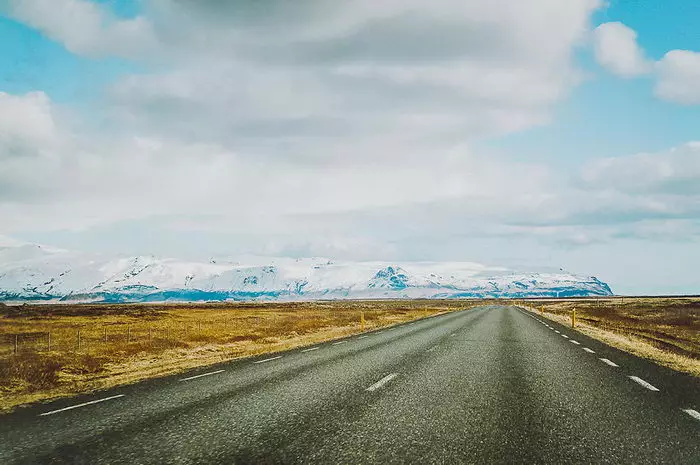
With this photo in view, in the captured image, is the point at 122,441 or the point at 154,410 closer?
the point at 122,441

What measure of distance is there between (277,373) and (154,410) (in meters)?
4.29

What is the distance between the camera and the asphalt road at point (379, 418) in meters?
5.70

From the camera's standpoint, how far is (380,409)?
7.90 metres

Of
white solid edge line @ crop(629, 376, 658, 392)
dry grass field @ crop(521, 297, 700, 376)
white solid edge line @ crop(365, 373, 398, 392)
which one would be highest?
white solid edge line @ crop(365, 373, 398, 392)

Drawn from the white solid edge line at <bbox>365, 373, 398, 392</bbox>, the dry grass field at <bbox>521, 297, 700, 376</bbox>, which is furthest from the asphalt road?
the dry grass field at <bbox>521, 297, 700, 376</bbox>

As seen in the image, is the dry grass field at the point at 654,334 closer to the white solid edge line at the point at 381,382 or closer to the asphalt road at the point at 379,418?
the asphalt road at the point at 379,418

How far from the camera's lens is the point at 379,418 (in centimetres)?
729

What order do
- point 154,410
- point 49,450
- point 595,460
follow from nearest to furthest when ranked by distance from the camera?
point 595,460
point 49,450
point 154,410

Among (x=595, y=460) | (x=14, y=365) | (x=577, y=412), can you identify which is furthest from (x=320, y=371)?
(x=14, y=365)

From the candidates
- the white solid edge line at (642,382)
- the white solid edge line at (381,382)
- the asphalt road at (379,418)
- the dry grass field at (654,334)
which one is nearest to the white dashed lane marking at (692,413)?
the asphalt road at (379,418)

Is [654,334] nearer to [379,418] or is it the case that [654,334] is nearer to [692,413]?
[692,413]

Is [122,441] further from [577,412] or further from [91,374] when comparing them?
[91,374]

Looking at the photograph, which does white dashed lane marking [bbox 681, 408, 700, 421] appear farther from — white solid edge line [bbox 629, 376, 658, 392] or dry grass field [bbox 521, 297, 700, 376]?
dry grass field [bbox 521, 297, 700, 376]

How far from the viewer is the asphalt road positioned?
5699mm
